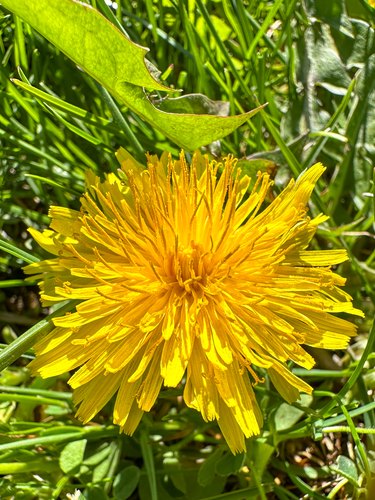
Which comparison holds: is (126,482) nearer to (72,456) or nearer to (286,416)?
(72,456)

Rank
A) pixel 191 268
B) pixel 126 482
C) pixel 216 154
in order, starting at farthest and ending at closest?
pixel 216 154
pixel 126 482
pixel 191 268

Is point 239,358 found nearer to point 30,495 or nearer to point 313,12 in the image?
point 30,495

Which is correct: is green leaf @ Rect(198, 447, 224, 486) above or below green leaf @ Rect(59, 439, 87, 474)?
below

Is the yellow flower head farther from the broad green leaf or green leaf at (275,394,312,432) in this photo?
→ green leaf at (275,394,312,432)

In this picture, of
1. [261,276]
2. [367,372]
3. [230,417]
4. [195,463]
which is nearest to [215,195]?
[261,276]

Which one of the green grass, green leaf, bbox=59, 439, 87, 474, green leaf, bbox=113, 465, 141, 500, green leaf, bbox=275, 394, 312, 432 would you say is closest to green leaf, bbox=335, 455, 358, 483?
the green grass

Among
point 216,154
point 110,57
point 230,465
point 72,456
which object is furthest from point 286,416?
point 110,57

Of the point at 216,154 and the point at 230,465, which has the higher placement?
the point at 216,154

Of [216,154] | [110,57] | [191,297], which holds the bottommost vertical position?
[191,297]
